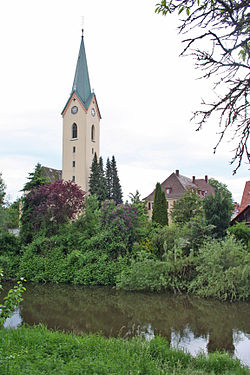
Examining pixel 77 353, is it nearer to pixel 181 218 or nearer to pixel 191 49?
pixel 191 49

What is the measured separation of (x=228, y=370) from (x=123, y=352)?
1.53 m

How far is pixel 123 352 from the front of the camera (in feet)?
15.9

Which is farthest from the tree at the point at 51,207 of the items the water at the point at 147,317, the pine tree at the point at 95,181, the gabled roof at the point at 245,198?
the pine tree at the point at 95,181

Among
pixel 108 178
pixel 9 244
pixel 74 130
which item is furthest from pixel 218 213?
pixel 74 130

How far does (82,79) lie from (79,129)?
7.69 metres

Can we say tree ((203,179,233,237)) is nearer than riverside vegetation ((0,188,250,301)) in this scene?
No

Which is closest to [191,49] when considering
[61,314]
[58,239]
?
[61,314]

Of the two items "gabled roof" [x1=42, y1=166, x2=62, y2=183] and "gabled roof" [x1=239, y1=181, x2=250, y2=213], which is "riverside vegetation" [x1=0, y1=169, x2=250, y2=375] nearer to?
"gabled roof" [x1=239, y1=181, x2=250, y2=213]

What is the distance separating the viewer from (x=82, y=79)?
168 feet

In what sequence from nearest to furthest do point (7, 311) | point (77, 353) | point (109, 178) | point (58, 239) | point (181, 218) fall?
point (77, 353), point (7, 311), point (58, 239), point (181, 218), point (109, 178)

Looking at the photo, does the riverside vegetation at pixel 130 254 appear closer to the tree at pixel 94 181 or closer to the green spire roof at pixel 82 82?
the tree at pixel 94 181

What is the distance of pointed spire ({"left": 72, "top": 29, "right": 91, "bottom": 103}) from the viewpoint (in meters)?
50.1

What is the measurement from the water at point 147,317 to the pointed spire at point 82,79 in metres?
42.1

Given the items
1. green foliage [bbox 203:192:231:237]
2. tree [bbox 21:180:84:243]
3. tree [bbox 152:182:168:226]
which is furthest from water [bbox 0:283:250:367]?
tree [bbox 152:182:168:226]
